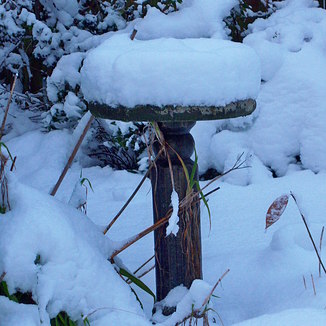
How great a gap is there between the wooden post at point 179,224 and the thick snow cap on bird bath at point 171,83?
0.55ft

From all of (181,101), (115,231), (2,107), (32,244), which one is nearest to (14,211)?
(32,244)

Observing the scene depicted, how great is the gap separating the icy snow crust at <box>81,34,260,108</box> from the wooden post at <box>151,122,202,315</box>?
185 mm

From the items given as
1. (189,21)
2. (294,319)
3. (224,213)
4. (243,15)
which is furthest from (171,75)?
(243,15)

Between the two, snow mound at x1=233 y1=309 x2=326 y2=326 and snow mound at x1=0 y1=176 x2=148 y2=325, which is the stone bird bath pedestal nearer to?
snow mound at x1=0 y1=176 x2=148 y2=325

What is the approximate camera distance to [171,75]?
1.54m

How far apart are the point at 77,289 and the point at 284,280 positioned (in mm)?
833

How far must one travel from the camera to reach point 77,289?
1429 millimetres

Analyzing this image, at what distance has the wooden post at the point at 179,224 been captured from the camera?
1.76 m

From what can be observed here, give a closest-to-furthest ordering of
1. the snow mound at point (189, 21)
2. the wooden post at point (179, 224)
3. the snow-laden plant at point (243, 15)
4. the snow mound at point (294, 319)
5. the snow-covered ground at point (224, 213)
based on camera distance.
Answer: the snow mound at point (294, 319)
the snow-covered ground at point (224, 213)
the wooden post at point (179, 224)
the snow mound at point (189, 21)
the snow-laden plant at point (243, 15)

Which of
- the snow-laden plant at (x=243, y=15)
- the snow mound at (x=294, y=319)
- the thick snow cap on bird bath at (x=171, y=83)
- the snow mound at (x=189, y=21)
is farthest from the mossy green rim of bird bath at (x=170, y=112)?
the snow-laden plant at (x=243, y=15)

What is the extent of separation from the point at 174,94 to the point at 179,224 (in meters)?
0.45

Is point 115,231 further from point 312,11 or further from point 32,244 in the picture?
point 312,11

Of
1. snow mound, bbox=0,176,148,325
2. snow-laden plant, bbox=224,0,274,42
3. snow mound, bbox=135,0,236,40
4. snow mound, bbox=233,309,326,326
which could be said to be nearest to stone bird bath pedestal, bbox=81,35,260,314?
snow mound, bbox=0,176,148,325

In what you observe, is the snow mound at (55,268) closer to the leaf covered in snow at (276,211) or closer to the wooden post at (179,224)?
the wooden post at (179,224)
